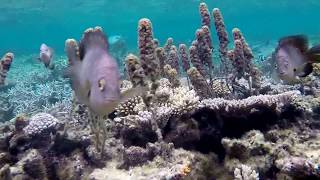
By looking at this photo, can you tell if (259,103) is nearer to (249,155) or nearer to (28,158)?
(249,155)

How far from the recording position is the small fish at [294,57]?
12.4 feet

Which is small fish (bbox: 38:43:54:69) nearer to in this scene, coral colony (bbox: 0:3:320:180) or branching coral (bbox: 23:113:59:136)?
coral colony (bbox: 0:3:320:180)

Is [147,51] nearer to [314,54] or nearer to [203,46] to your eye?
[314,54]

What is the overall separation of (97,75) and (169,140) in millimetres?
2596

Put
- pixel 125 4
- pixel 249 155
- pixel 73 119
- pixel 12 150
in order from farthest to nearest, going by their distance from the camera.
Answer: pixel 125 4, pixel 73 119, pixel 12 150, pixel 249 155

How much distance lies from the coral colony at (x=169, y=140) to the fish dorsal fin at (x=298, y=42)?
120cm

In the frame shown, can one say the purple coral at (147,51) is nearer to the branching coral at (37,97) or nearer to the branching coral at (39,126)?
the branching coral at (39,126)

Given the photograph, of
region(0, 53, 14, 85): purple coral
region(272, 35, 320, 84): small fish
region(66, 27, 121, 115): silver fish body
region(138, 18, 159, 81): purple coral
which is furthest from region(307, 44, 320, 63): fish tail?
region(0, 53, 14, 85): purple coral

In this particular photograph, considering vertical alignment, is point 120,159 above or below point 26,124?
below

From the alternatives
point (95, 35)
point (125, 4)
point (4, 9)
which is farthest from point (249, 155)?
point (125, 4)

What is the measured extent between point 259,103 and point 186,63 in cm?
296

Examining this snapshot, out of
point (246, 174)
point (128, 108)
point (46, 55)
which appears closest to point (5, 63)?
point (128, 108)

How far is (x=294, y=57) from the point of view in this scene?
3914mm

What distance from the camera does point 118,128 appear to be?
5461 mm
